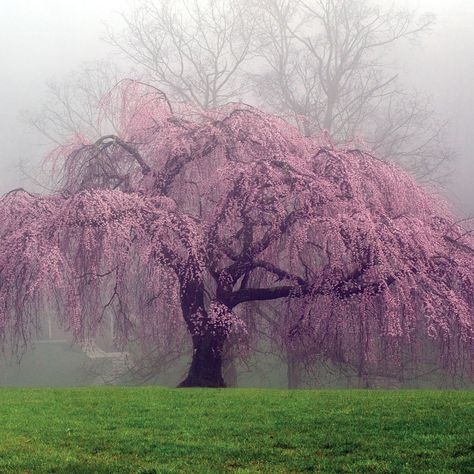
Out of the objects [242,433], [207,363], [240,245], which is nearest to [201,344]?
[207,363]

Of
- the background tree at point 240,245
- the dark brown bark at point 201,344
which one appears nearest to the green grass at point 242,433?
the background tree at point 240,245

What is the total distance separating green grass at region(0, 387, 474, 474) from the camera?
23.1 feet

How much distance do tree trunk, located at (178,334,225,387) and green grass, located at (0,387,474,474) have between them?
3.37 m

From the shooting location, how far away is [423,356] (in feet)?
56.1

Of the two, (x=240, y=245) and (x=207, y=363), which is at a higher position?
(x=240, y=245)

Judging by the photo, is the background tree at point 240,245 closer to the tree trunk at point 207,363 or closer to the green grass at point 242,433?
the tree trunk at point 207,363

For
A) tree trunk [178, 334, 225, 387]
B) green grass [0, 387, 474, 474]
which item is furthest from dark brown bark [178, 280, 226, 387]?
green grass [0, 387, 474, 474]

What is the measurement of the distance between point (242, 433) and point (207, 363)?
23.7 ft

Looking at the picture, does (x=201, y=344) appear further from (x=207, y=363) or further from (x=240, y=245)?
(x=240, y=245)

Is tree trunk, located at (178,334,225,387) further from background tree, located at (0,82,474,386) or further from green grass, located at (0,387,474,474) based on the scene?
green grass, located at (0,387,474,474)

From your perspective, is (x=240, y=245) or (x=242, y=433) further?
(x=240, y=245)

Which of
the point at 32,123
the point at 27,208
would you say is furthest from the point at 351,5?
the point at 27,208

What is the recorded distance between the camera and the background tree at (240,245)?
44.4 ft

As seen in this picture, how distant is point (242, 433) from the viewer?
27.9 ft
